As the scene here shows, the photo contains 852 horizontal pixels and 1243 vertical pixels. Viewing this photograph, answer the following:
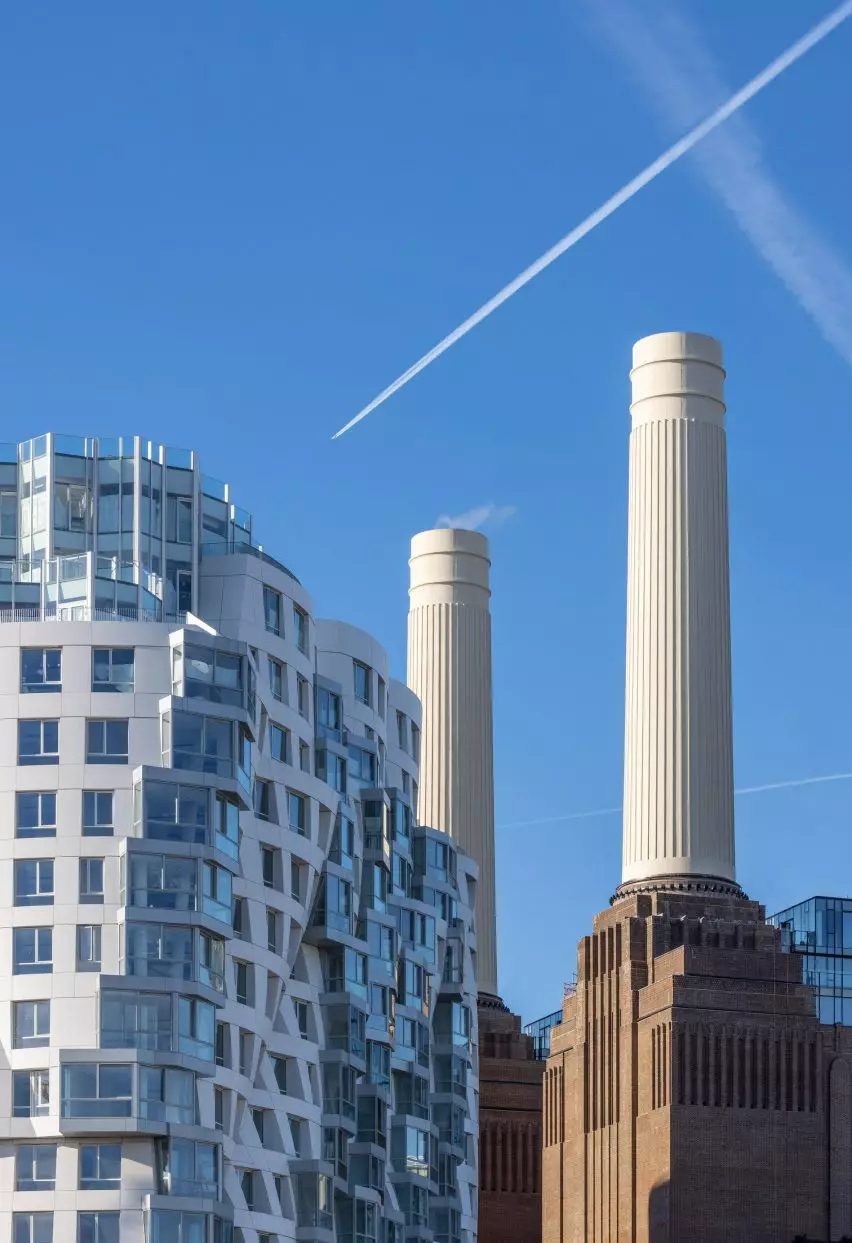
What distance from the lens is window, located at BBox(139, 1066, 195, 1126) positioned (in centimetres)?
11394

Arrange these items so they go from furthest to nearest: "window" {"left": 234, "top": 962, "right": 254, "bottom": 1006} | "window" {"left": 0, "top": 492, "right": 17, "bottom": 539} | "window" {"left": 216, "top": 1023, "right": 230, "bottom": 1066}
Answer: "window" {"left": 0, "top": 492, "right": 17, "bottom": 539} < "window" {"left": 234, "top": 962, "right": 254, "bottom": 1006} < "window" {"left": 216, "top": 1023, "right": 230, "bottom": 1066}

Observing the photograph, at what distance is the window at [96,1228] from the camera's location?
113 meters

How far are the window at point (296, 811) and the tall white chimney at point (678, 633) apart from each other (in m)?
30.0

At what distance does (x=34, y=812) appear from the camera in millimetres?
118312

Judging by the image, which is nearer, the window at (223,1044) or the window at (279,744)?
the window at (223,1044)

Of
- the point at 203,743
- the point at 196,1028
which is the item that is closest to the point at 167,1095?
the point at 196,1028

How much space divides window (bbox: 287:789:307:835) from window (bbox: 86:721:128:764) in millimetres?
12346

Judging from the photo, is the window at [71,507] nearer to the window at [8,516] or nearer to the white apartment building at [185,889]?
the white apartment building at [185,889]

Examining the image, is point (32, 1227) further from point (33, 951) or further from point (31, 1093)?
point (33, 951)

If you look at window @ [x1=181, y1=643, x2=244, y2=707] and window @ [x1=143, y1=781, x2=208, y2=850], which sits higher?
window @ [x1=181, y1=643, x2=244, y2=707]

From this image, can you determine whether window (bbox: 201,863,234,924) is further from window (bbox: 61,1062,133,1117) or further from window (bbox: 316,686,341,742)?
window (bbox: 316,686,341,742)

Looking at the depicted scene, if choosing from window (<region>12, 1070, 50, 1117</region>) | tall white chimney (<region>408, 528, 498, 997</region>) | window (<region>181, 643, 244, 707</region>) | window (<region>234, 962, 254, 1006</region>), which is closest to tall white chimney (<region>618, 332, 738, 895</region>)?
window (<region>234, 962, 254, 1006</region>)

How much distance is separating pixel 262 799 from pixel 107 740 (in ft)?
34.5

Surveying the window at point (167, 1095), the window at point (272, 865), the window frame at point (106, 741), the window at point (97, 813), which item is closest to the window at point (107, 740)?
the window frame at point (106, 741)
